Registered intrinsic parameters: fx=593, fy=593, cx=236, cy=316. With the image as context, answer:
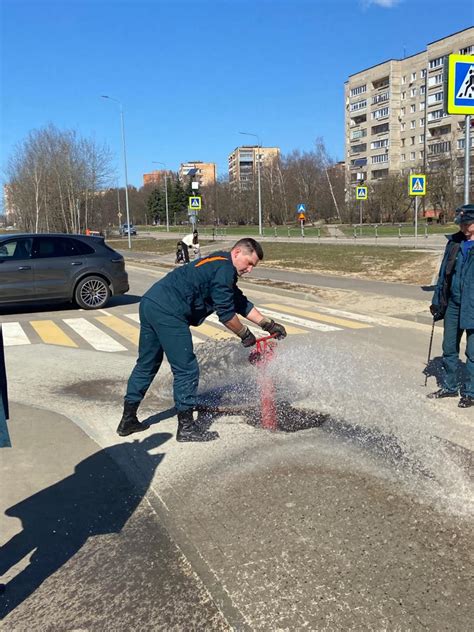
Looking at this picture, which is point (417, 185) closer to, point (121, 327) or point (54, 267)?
point (54, 267)

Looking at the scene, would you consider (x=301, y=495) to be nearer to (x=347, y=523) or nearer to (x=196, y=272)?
(x=347, y=523)

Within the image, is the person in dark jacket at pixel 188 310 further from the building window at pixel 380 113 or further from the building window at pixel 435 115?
the building window at pixel 380 113

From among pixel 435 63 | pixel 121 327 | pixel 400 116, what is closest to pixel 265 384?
pixel 121 327

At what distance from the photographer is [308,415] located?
17.7 ft

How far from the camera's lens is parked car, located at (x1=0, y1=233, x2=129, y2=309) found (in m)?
12.3

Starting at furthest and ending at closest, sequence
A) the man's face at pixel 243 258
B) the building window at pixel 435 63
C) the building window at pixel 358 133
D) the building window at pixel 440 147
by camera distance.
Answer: the building window at pixel 358 133 < the building window at pixel 435 63 < the building window at pixel 440 147 < the man's face at pixel 243 258

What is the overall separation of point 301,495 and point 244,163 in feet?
539

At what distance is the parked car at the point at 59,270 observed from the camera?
12266mm

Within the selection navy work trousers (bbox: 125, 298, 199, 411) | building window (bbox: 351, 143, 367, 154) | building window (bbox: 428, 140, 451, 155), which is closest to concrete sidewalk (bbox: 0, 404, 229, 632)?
navy work trousers (bbox: 125, 298, 199, 411)

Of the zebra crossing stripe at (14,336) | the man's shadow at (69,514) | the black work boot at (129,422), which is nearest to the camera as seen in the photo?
the man's shadow at (69,514)

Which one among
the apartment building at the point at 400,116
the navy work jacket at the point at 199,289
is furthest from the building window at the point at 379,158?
the navy work jacket at the point at 199,289

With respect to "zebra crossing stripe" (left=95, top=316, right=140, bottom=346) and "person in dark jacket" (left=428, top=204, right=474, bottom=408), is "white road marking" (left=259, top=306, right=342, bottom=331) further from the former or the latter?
"person in dark jacket" (left=428, top=204, right=474, bottom=408)

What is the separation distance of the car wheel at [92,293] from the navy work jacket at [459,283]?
8.70 meters

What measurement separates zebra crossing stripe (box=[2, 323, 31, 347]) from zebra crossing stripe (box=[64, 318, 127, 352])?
882mm
